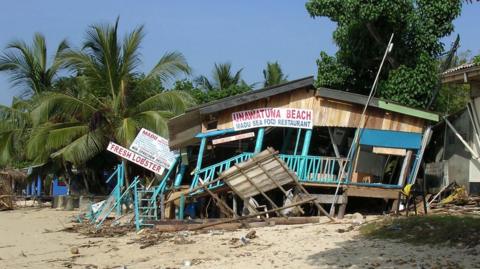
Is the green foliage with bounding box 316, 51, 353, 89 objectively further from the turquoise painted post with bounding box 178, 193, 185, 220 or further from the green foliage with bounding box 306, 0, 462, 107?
the turquoise painted post with bounding box 178, 193, 185, 220

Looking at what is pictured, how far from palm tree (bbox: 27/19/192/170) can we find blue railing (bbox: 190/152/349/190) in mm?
6865

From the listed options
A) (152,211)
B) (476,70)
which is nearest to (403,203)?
(476,70)

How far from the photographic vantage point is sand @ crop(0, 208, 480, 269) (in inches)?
351

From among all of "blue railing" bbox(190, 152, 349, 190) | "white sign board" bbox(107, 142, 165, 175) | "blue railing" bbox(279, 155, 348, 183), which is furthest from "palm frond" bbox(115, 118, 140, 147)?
"blue railing" bbox(279, 155, 348, 183)

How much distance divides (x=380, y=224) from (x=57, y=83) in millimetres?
19955

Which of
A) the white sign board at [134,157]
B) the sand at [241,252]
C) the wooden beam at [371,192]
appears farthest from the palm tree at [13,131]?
the wooden beam at [371,192]

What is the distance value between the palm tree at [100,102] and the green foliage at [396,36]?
21.6ft

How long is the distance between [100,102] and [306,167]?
10443 mm

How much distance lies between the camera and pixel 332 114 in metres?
16.3

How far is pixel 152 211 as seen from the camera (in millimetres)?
16891

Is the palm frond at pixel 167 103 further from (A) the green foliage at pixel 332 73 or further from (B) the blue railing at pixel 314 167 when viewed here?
(B) the blue railing at pixel 314 167

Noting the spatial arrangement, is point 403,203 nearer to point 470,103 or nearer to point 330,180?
point 330,180

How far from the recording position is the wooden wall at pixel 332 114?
16.2 m

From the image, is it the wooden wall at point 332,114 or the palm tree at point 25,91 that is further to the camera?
the palm tree at point 25,91
